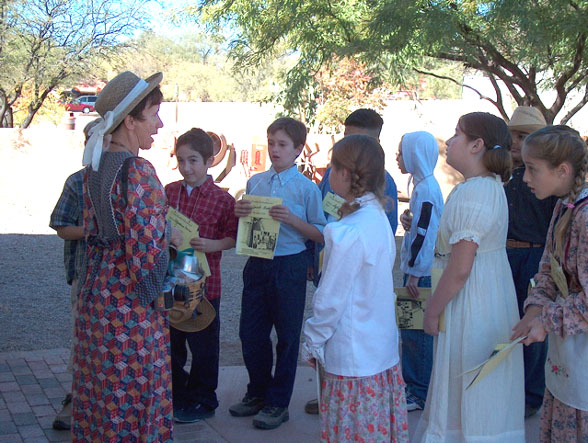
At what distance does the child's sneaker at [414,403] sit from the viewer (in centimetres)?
471

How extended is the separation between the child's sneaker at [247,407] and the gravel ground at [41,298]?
1.22 meters

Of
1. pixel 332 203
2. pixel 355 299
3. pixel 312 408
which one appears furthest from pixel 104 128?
pixel 312 408

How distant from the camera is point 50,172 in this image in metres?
16.6

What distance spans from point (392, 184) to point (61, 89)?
771 inches

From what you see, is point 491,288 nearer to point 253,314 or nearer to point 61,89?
point 253,314

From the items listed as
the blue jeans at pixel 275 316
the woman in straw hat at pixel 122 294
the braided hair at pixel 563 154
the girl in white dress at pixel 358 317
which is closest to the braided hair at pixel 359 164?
the girl in white dress at pixel 358 317

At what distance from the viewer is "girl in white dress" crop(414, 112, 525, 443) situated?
322cm

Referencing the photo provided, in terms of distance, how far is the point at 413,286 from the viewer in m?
4.45

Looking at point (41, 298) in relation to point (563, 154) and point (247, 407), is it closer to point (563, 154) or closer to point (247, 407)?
point (247, 407)

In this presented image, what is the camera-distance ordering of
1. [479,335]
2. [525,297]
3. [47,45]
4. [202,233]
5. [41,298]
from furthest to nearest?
1. [47,45]
2. [41,298]
3. [525,297]
4. [202,233]
5. [479,335]

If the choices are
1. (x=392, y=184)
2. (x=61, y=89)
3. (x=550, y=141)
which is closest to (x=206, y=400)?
(x=392, y=184)

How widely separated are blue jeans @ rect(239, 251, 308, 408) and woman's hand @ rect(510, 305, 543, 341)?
5.11ft

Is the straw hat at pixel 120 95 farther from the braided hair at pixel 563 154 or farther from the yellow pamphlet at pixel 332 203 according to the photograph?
the braided hair at pixel 563 154

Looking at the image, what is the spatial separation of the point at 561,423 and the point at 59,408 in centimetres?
312
